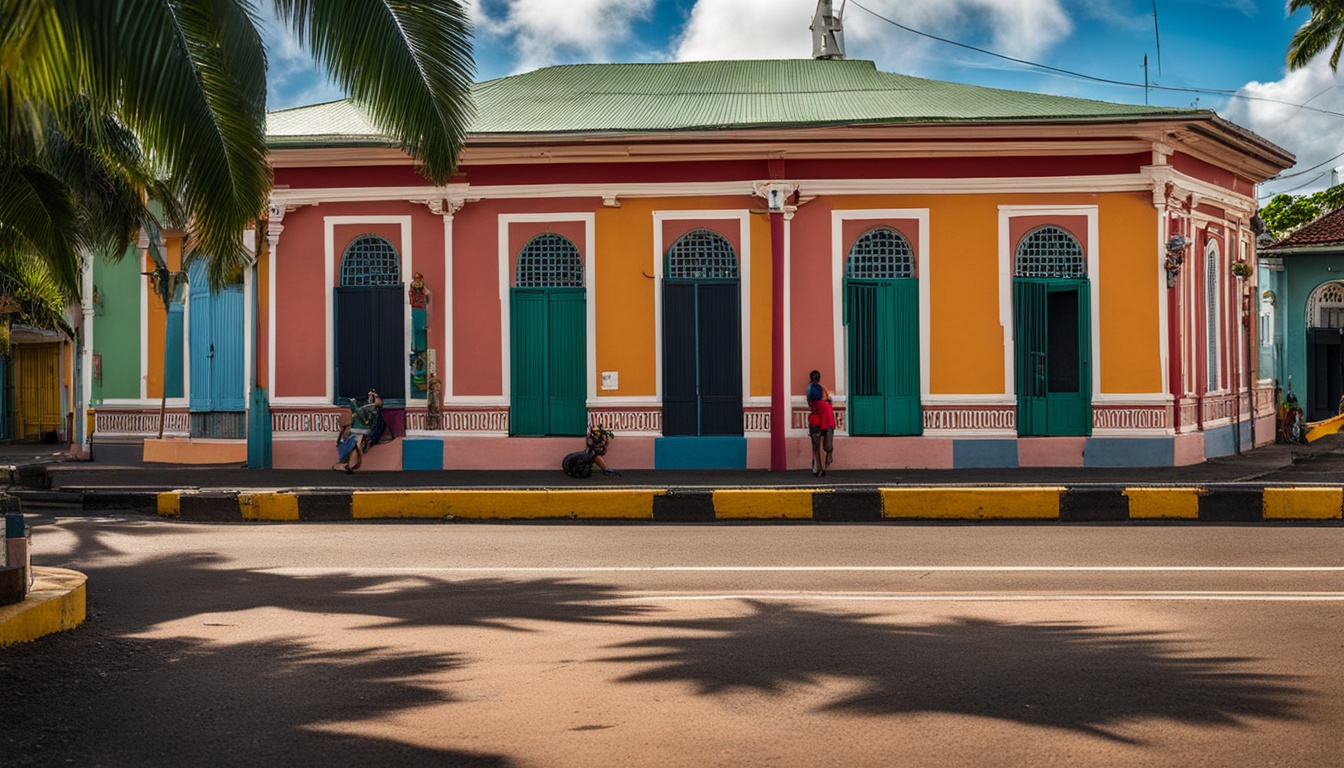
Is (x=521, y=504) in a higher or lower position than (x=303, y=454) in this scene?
lower

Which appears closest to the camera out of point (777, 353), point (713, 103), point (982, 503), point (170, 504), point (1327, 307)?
point (982, 503)

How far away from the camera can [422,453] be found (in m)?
17.3

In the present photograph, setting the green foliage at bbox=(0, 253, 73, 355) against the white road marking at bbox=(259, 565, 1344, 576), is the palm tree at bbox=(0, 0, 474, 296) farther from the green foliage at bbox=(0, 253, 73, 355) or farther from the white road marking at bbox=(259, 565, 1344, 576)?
the green foliage at bbox=(0, 253, 73, 355)

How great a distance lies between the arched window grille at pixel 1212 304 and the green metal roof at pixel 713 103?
3038 mm

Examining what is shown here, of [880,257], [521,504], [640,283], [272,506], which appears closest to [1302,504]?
[880,257]

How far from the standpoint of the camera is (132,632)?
7.01 m

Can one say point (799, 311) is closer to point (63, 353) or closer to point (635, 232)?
point (635, 232)

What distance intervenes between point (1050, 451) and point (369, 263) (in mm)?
9581

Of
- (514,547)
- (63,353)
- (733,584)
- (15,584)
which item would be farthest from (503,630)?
(63,353)

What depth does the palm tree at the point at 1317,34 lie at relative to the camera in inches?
1085

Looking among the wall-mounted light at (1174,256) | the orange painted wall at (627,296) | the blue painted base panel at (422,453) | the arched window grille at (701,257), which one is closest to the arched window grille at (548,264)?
the orange painted wall at (627,296)

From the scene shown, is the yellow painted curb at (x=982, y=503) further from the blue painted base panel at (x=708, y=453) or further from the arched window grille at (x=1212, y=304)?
the arched window grille at (x=1212, y=304)

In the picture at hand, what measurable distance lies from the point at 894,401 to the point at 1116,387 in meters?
2.93

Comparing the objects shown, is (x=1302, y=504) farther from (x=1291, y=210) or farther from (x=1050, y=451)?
(x=1291, y=210)
